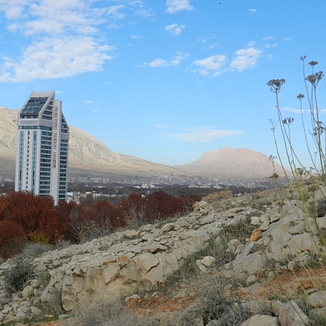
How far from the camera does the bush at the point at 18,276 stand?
10.6 meters

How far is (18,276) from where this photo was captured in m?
10.8

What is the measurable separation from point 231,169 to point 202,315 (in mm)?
174517

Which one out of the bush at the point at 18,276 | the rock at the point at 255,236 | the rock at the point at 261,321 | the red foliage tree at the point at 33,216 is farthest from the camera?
the red foliage tree at the point at 33,216

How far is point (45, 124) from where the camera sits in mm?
46719

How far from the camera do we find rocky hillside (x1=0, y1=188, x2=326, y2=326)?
5.08m

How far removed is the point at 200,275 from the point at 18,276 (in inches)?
252

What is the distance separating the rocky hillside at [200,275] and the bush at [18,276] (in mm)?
107

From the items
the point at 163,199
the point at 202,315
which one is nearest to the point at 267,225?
the point at 202,315

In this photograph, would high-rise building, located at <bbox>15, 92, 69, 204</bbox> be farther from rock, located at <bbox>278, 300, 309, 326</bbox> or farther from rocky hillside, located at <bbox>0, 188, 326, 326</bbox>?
rock, located at <bbox>278, 300, 309, 326</bbox>

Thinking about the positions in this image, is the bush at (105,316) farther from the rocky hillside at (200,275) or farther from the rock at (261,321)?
the rock at (261,321)

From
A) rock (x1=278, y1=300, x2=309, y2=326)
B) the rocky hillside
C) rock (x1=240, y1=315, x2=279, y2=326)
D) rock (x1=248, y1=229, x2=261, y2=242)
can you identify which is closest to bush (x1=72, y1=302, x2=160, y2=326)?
the rocky hillside

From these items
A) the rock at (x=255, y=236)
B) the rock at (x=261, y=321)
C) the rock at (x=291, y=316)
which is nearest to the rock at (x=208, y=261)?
the rock at (x=255, y=236)

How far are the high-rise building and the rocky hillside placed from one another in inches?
1385

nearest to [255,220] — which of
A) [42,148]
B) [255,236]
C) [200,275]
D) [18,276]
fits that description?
[255,236]
